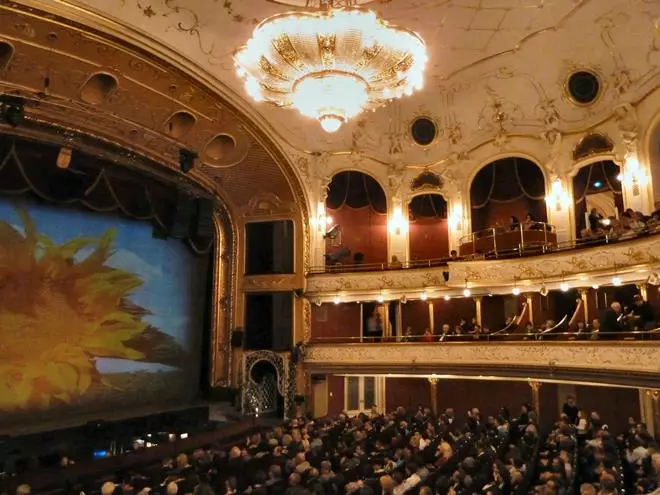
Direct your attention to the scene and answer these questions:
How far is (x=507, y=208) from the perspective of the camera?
17.9 meters

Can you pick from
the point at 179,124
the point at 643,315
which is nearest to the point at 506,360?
the point at 643,315

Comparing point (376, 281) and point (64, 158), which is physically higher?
point (64, 158)

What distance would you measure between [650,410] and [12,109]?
15670 millimetres

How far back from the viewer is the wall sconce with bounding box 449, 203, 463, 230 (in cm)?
1723

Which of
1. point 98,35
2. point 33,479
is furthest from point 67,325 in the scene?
point 98,35

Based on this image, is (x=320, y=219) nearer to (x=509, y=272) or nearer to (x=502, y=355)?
(x=509, y=272)

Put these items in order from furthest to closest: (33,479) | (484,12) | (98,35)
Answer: (484,12) → (98,35) → (33,479)

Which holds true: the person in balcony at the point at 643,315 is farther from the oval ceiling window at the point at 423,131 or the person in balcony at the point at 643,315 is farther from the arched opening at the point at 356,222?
the oval ceiling window at the point at 423,131

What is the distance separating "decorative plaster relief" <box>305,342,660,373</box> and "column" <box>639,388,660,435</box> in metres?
2.74

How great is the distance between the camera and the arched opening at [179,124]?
14.5 m

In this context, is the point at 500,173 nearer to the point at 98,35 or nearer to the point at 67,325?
the point at 98,35

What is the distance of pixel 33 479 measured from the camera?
333 inches

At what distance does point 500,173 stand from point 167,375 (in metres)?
11.3

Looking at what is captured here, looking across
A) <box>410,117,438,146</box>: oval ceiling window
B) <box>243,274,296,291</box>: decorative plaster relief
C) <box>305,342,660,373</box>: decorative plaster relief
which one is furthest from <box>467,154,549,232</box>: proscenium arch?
<box>243,274,296,291</box>: decorative plaster relief
